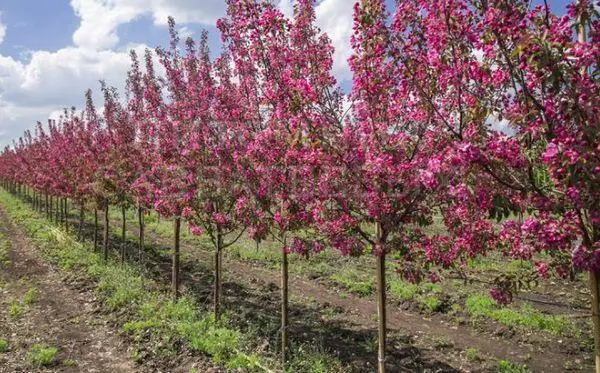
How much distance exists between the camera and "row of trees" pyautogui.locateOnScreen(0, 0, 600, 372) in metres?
3.98

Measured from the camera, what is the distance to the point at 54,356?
401 inches

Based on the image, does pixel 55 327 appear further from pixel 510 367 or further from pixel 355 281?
pixel 510 367

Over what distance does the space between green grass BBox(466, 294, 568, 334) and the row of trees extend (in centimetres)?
483

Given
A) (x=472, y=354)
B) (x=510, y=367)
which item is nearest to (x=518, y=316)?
(x=472, y=354)

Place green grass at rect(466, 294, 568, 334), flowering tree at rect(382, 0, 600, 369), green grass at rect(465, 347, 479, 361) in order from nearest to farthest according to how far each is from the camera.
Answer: flowering tree at rect(382, 0, 600, 369)
green grass at rect(465, 347, 479, 361)
green grass at rect(466, 294, 568, 334)

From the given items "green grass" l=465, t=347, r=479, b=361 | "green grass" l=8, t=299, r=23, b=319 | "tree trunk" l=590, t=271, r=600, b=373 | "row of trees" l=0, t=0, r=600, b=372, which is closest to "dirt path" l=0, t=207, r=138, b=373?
"green grass" l=8, t=299, r=23, b=319

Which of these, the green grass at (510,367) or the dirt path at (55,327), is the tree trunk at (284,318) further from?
the green grass at (510,367)

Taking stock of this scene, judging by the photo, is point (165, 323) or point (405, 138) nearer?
point (405, 138)

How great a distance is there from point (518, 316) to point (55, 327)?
38.4ft

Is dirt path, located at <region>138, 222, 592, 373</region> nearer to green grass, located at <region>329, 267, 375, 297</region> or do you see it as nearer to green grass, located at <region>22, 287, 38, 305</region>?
green grass, located at <region>329, 267, 375, 297</region>

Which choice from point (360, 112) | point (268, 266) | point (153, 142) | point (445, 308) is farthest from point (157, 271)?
point (360, 112)

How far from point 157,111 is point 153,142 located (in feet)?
3.39

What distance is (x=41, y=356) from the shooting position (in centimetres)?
988

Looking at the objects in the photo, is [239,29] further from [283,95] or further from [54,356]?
[54,356]
